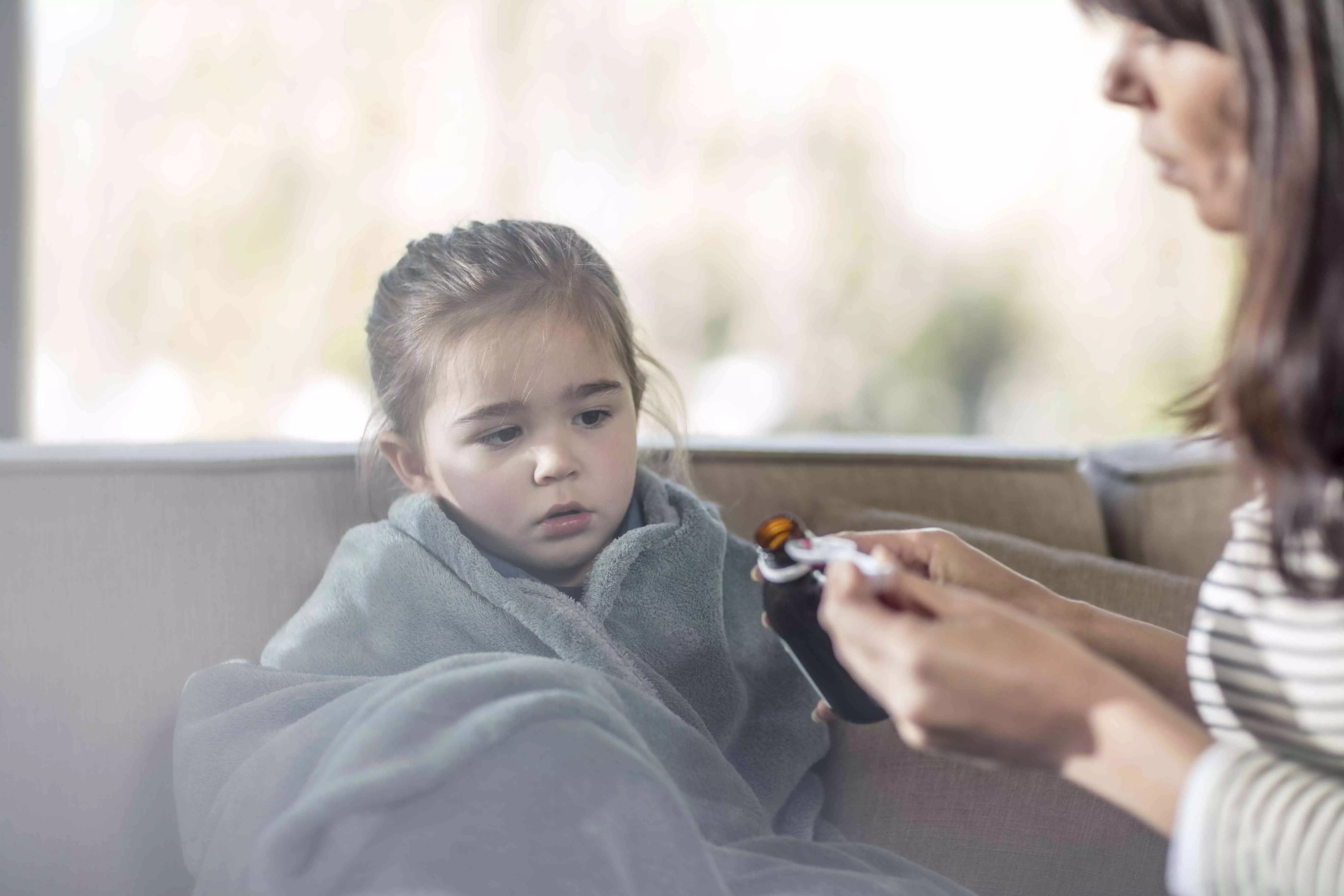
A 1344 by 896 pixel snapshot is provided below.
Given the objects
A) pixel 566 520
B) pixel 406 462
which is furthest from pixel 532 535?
pixel 406 462

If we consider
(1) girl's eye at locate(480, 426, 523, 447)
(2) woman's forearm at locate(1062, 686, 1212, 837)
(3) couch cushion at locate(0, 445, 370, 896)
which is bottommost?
(3) couch cushion at locate(0, 445, 370, 896)

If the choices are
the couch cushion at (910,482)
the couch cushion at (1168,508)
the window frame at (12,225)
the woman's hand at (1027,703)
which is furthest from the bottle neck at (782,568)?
the window frame at (12,225)

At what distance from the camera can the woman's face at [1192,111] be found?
1.96 feet

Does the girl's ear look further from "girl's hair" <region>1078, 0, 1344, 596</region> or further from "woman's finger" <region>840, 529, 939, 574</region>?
"girl's hair" <region>1078, 0, 1344, 596</region>

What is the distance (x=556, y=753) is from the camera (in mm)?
646

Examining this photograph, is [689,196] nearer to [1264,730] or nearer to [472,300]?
[472,300]

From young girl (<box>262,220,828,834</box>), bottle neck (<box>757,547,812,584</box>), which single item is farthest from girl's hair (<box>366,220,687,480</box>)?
bottle neck (<box>757,547,812,584</box>)

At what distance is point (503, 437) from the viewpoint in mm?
932

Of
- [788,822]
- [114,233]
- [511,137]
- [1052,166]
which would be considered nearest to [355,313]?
[788,822]

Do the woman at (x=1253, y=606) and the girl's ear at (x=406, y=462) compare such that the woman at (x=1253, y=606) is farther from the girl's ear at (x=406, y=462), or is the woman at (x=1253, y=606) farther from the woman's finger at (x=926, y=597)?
the girl's ear at (x=406, y=462)

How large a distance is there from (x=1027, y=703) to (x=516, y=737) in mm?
280

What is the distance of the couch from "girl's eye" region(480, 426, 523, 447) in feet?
0.56

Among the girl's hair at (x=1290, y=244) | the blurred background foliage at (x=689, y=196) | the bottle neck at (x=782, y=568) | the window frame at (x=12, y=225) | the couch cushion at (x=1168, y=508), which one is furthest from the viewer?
the blurred background foliage at (x=689, y=196)

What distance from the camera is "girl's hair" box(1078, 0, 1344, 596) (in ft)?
1.83
